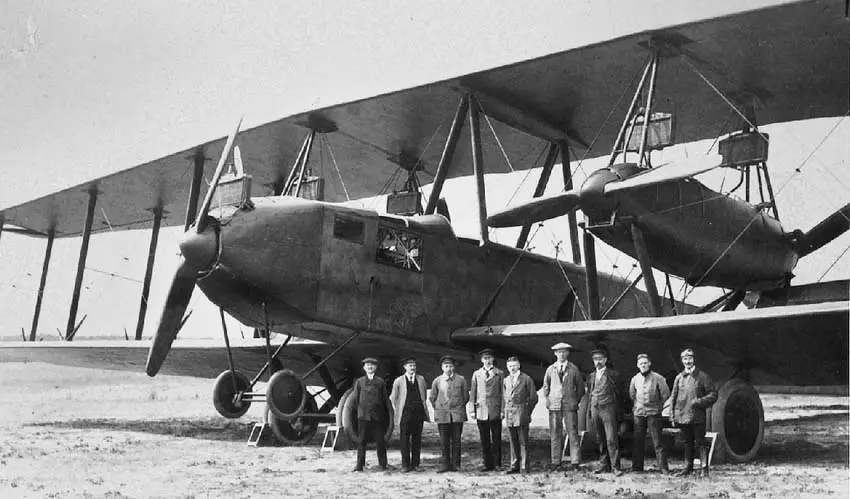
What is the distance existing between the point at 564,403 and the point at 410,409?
5.45 feet

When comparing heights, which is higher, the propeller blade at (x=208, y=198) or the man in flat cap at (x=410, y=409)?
the propeller blade at (x=208, y=198)

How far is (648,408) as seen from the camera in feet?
27.0

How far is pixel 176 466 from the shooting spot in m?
9.02

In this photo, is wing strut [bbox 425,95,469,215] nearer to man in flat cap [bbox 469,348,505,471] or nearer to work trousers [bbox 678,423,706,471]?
man in flat cap [bbox 469,348,505,471]

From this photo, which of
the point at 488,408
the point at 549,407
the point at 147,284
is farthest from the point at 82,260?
the point at 549,407

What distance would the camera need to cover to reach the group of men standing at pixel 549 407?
8.14m

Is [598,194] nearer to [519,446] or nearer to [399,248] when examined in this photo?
[399,248]

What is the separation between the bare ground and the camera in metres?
6.91

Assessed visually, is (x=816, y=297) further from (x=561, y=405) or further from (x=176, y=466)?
(x=176, y=466)

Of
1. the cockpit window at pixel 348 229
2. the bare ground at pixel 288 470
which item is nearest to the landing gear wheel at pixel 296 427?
the bare ground at pixel 288 470

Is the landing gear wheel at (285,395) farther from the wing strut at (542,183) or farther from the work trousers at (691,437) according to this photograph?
the work trousers at (691,437)

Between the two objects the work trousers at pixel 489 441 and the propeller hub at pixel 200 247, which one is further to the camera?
the propeller hub at pixel 200 247

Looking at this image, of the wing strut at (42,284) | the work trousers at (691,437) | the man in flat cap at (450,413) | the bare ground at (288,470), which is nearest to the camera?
the bare ground at (288,470)

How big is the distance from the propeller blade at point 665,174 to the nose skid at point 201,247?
466 centimetres
